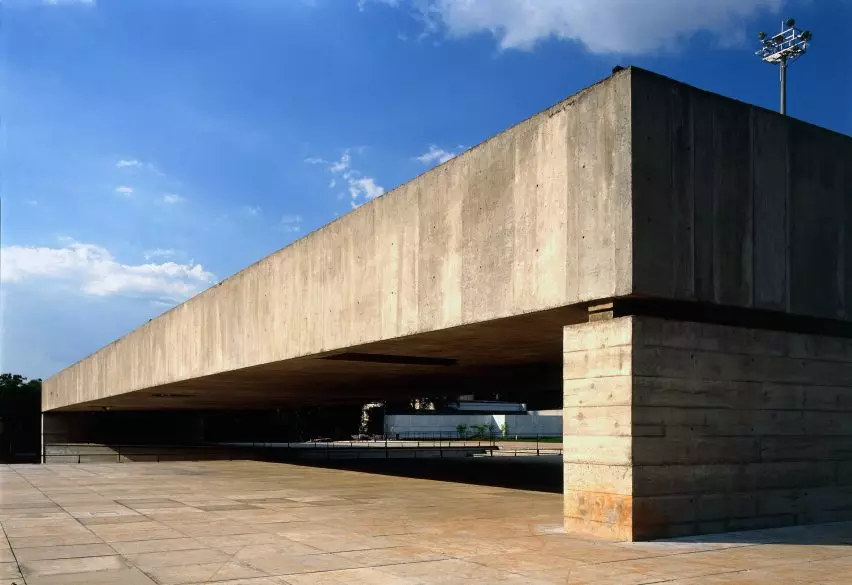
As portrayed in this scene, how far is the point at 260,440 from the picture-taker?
8419 cm

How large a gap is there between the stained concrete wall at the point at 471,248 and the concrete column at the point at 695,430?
1.19 metres

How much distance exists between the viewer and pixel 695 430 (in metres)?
12.7

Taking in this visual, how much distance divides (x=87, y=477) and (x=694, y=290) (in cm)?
2158

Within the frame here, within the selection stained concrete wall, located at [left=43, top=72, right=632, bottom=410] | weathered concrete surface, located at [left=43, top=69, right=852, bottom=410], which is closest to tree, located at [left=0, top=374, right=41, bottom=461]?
stained concrete wall, located at [left=43, top=72, right=632, bottom=410]

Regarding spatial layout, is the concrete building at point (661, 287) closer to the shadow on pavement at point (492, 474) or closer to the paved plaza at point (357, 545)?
the paved plaza at point (357, 545)

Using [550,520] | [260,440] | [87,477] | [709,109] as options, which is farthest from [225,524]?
[260,440]

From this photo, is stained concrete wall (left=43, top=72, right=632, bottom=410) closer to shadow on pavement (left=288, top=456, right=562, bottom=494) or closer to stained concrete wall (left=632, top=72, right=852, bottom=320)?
stained concrete wall (left=632, top=72, right=852, bottom=320)

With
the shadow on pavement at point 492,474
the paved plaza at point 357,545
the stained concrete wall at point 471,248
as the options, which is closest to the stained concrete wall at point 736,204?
the stained concrete wall at point 471,248

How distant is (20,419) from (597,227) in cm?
8388

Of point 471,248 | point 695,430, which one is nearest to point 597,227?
point 471,248

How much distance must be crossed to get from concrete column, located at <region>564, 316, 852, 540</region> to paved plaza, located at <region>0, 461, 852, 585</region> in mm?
489

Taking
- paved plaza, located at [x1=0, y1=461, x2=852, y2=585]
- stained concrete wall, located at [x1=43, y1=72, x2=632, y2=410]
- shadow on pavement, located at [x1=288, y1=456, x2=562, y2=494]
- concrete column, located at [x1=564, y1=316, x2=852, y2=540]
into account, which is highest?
stained concrete wall, located at [x1=43, y1=72, x2=632, y2=410]

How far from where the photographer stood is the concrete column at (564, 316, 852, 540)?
12.1m

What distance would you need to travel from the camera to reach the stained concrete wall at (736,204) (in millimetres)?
12391
